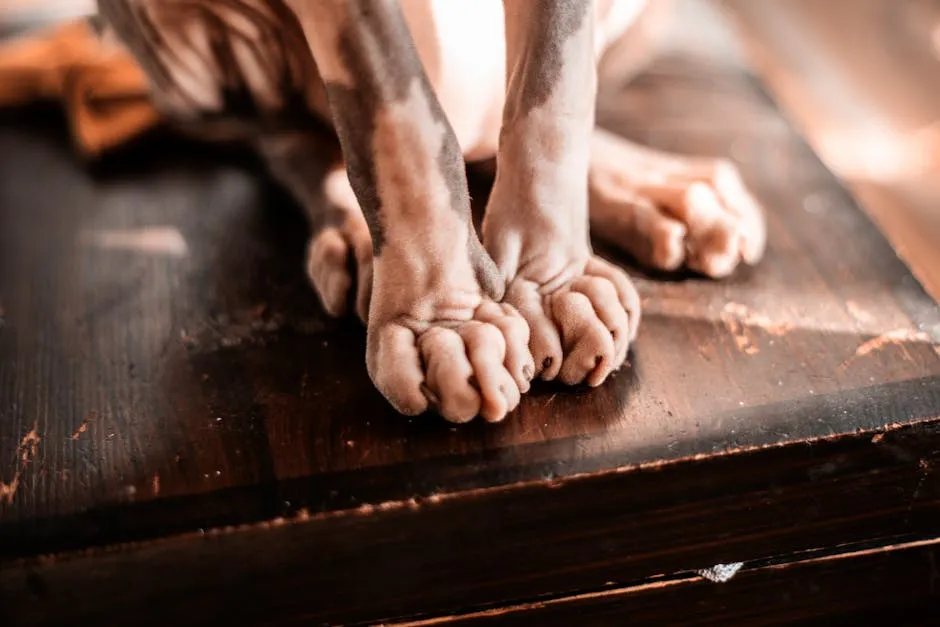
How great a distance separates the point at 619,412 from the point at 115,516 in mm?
287

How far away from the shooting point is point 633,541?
0.59 metres

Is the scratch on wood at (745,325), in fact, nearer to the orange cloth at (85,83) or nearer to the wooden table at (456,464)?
the wooden table at (456,464)

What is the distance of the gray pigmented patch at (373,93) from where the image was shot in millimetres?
510

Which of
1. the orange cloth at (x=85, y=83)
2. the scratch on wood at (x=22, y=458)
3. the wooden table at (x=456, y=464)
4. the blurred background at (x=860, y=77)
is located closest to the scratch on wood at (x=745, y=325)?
the wooden table at (x=456, y=464)

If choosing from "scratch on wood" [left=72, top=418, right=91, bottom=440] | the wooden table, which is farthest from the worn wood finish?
"scratch on wood" [left=72, top=418, right=91, bottom=440]

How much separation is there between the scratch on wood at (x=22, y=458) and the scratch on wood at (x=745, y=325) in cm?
43

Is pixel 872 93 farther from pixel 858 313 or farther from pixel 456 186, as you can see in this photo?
pixel 456 186

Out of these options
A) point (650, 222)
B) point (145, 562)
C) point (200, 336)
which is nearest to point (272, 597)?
point (145, 562)

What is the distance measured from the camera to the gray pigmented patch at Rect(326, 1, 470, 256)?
51 cm

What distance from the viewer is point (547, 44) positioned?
559 millimetres

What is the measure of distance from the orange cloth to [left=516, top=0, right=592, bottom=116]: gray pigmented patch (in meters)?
0.45

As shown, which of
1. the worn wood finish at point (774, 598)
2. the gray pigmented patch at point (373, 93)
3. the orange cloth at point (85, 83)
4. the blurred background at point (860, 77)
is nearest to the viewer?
the gray pigmented patch at point (373, 93)

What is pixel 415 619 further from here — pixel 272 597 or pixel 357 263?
pixel 357 263

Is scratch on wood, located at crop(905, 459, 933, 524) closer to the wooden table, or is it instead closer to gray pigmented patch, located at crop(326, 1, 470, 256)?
the wooden table
